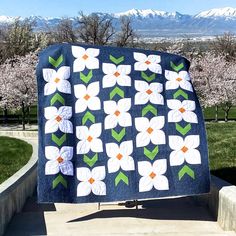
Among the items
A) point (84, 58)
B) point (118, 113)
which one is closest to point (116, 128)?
point (118, 113)

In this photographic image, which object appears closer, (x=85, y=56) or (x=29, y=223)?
(x=29, y=223)

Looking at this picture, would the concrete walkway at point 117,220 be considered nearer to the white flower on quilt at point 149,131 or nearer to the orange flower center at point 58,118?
the white flower on quilt at point 149,131

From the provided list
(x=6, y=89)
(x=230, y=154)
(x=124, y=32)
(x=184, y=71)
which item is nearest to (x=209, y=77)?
(x=6, y=89)

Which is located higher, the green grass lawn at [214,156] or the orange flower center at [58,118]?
the orange flower center at [58,118]

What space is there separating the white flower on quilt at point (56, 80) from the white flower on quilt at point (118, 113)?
60 centimetres

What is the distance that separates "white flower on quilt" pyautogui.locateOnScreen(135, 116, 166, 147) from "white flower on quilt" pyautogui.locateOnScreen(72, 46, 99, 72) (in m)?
1.01

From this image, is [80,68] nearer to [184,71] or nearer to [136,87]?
[136,87]

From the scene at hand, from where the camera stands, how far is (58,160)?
6902 millimetres

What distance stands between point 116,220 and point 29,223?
1148 millimetres

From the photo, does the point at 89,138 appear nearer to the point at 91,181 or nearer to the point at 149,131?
the point at 91,181

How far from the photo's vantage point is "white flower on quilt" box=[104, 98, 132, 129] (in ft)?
23.3

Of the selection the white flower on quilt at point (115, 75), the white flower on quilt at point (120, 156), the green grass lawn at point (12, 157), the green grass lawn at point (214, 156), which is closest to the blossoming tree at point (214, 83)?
the green grass lawn at point (214, 156)

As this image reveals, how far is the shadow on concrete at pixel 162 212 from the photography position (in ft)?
23.1

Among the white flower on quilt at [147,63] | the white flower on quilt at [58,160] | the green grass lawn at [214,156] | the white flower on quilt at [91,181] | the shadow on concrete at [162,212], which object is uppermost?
the white flower on quilt at [147,63]
